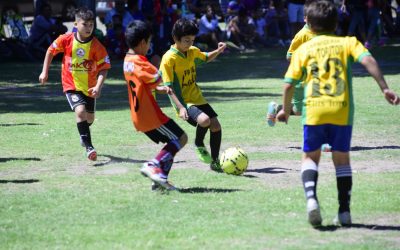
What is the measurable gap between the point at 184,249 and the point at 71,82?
16.3ft

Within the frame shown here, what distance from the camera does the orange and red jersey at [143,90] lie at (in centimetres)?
826

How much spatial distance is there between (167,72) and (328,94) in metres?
2.86

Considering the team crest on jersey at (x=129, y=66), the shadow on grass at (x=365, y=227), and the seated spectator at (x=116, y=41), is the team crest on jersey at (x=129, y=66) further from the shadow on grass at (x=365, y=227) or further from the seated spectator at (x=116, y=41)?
the seated spectator at (x=116, y=41)

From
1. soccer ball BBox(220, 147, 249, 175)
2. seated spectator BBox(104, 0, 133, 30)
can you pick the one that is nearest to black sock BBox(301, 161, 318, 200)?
soccer ball BBox(220, 147, 249, 175)

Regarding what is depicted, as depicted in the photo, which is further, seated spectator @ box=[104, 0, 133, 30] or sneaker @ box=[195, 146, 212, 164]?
seated spectator @ box=[104, 0, 133, 30]

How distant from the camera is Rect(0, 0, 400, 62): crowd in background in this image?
2586 cm

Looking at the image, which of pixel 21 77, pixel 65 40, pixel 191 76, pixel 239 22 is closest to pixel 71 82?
pixel 65 40

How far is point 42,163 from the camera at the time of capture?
1035 centimetres

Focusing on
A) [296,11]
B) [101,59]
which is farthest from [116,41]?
[101,59]

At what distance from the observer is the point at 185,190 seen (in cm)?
849

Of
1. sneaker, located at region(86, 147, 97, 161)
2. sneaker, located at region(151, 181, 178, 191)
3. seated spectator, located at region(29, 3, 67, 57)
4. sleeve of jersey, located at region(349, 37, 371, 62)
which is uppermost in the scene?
sleeve of jersey, located at region(349, 37, 371, 62)

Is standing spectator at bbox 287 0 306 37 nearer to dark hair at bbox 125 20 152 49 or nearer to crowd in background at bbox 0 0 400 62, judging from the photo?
crowd in background at bbox 0 0 400 62

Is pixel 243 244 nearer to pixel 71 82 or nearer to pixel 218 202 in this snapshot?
pixel 218 202

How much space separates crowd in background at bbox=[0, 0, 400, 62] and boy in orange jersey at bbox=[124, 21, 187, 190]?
14.6 m
